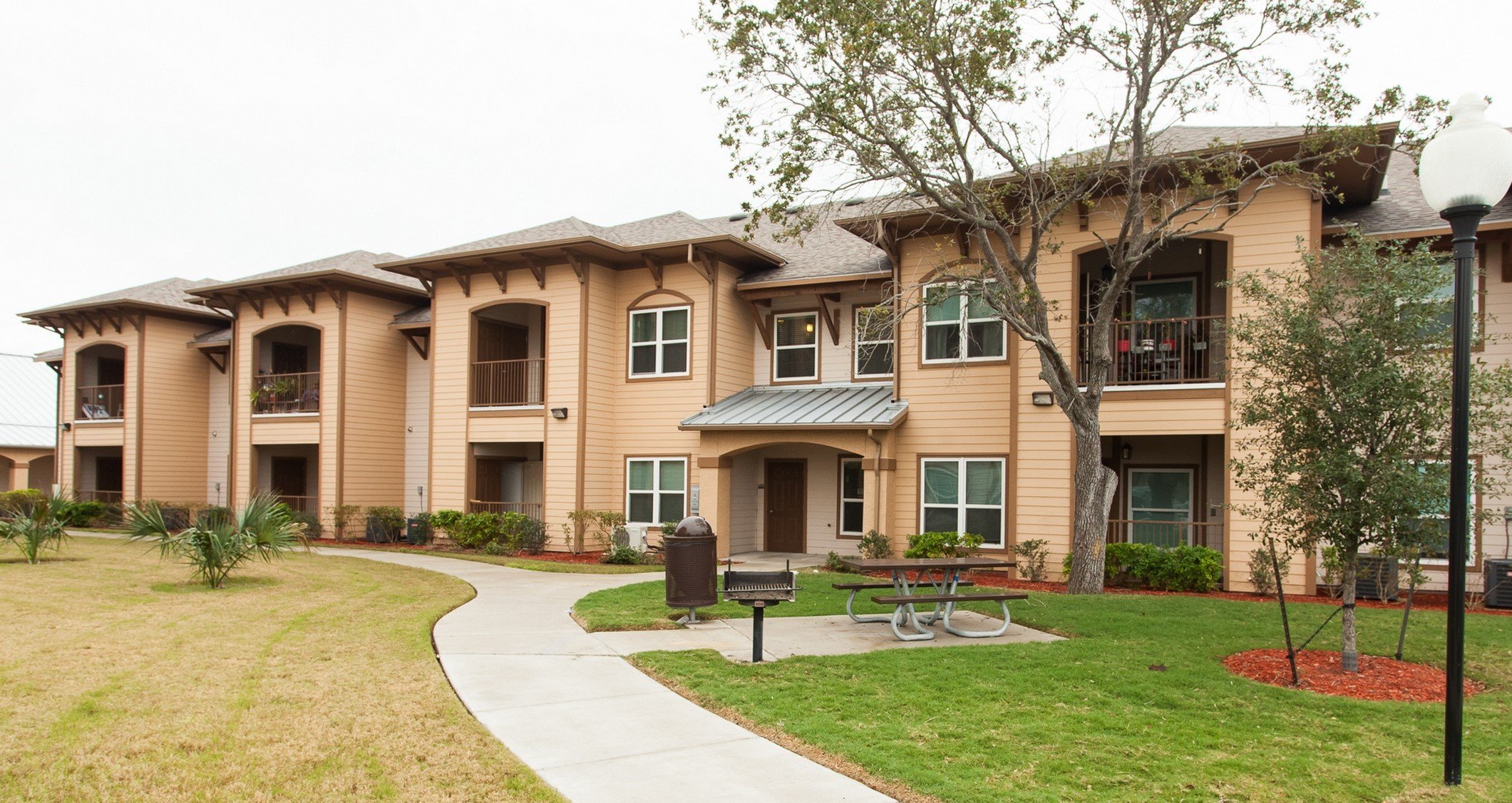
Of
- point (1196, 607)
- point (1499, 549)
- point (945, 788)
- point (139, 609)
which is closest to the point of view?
point (945, 788)

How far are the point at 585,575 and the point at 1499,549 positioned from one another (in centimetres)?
1404

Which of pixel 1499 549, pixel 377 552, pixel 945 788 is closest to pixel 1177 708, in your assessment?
pixel 945 788

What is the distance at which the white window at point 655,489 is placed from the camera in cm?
1997

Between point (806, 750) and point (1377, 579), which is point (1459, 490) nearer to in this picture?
point (806, 750)

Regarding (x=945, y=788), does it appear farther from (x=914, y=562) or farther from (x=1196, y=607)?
(x=1196, y=607)

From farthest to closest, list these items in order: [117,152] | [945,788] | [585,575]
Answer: [117,152] → [585,575] → [945,788]

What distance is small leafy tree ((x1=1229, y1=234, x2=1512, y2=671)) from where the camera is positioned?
7730 millimetres

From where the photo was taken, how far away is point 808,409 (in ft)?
60.2

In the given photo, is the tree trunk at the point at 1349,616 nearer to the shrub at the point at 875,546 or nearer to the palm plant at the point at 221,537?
the shrub at the point at 875,546

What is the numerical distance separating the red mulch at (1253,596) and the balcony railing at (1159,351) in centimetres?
345

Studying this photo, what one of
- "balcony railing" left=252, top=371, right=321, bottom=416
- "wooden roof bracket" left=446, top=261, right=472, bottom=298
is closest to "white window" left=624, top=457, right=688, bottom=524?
"wooden roof bracket" left=446, top=261, right=472, bottom=298

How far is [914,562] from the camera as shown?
10.1 metres

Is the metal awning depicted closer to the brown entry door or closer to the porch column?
the porch column

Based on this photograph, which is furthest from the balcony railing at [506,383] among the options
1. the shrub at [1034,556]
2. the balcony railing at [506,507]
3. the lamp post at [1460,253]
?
the lamp post at [1460,253]
